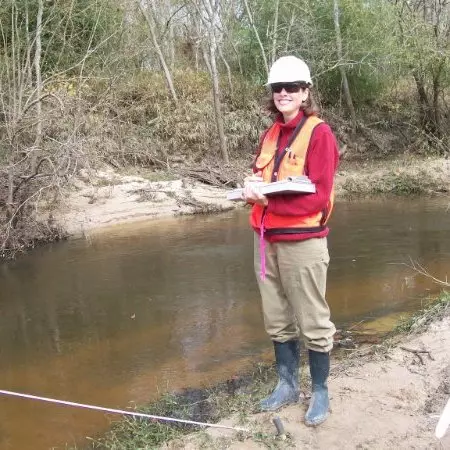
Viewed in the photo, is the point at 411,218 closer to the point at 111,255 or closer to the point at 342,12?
the point at 111,255

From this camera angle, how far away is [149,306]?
600cm

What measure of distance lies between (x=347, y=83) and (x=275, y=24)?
2.99 metres

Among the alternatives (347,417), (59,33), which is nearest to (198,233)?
(59,33)

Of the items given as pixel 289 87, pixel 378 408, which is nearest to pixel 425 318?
pixel 378 408

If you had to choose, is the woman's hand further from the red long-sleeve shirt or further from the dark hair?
the dark hair

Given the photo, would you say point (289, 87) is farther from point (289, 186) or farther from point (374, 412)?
point (374, 412)

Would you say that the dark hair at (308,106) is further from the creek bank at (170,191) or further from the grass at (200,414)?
the creek bank at (170,191)

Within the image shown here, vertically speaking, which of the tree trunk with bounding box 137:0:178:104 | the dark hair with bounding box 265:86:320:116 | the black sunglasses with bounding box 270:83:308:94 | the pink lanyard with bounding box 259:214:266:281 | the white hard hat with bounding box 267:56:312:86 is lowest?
the pink lanyard with bounding box 259:214:266:281

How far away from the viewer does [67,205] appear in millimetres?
10039

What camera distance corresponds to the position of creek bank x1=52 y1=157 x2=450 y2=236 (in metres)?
10.2

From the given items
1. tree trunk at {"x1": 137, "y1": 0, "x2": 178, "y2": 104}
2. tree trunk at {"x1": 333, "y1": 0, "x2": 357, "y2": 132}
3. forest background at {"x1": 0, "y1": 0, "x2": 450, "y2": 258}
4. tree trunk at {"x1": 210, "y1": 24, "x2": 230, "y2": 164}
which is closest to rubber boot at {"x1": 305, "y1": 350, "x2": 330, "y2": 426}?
forest background at {"x1": 0, "y1": 0, "x2": 450, "y2": 258}

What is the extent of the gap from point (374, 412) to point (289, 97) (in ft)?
5.49

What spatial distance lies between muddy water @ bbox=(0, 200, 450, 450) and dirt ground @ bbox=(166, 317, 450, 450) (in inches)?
43.2

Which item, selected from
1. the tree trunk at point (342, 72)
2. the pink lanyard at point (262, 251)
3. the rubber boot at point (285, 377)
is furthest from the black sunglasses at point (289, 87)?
the tree trunk at point (342, 72)
